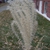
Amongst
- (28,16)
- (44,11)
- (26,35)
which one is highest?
(28,16)

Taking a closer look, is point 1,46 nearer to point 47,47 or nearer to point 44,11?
point 47,47

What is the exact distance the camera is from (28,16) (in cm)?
359

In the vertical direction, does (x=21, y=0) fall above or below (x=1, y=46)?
above

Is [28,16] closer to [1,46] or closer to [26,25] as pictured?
[26,25]

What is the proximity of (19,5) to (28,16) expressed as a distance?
0.32 meters

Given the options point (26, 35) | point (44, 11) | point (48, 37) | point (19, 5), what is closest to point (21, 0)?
point (19, 5)

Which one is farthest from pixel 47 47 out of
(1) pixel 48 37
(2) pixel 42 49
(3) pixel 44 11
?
(3) pixel 44 11

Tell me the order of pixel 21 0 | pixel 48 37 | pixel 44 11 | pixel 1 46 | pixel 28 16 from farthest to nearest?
pixel 44 11 → pixel 48 37 → pixel 1 46 → pixel 21 0 → pixel 28 16

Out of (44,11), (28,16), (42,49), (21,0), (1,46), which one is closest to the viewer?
(28,16)

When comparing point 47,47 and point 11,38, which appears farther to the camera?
point 11,38

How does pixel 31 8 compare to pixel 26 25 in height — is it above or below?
above

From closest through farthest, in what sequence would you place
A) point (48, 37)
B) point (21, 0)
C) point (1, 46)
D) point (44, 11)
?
point (21, 0), point (1, 46), point (48, 37), point (44, 11)

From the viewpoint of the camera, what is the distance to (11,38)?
5.52m

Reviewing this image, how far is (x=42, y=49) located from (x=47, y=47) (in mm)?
233
